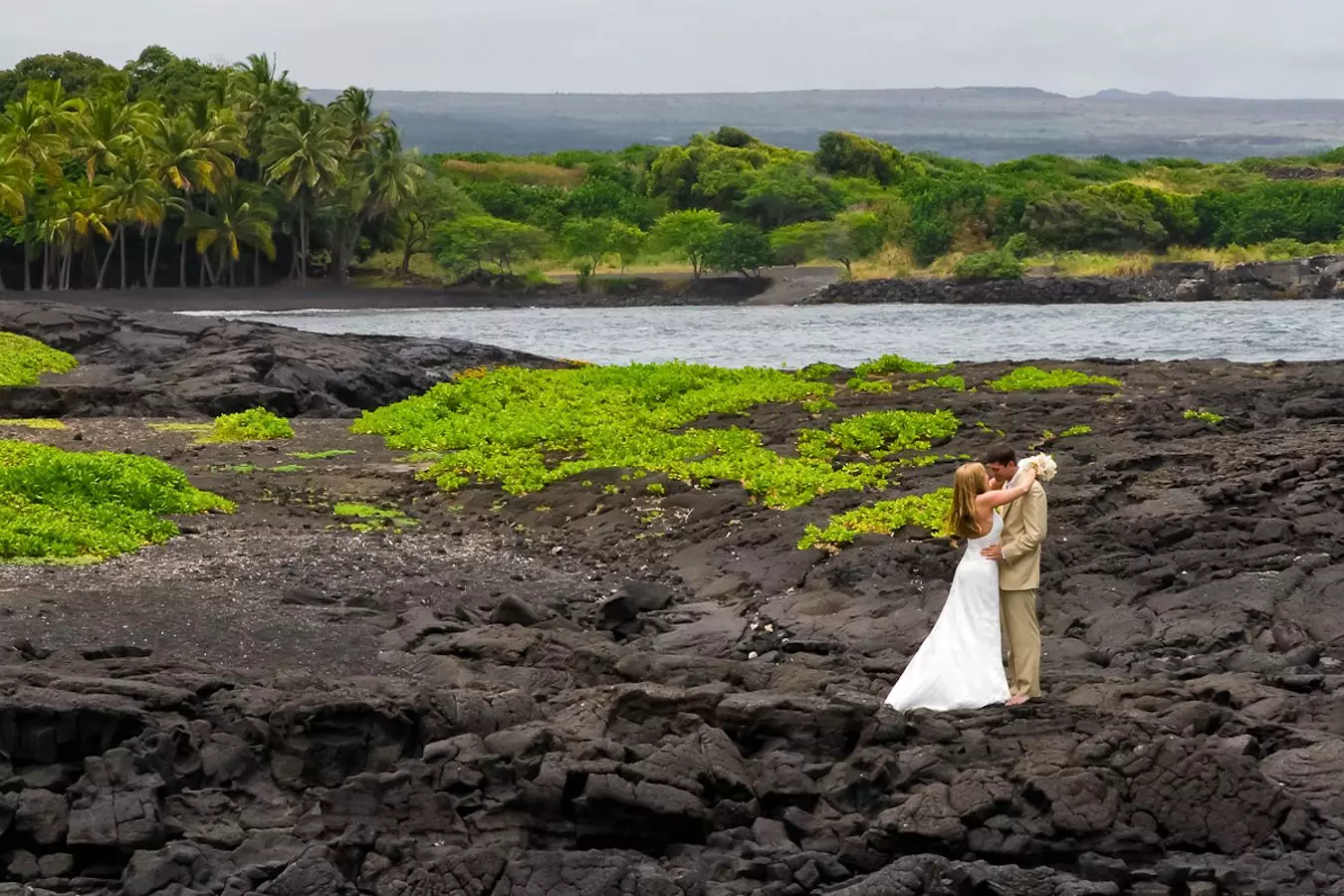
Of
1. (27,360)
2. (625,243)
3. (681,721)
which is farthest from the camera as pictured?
(625,243)

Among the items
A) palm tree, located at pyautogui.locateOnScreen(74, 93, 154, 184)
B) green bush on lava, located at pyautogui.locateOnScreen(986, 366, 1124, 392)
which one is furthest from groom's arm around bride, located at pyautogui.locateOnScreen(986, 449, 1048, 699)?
palm tree, located at pyautogui.locateOnScreen(74, 93, 154, 184)

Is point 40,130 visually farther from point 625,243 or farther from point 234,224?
point 625,243

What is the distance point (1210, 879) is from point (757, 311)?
3012 inches

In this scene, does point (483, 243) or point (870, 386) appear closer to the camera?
point (870, 386)

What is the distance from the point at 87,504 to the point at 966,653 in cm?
1028

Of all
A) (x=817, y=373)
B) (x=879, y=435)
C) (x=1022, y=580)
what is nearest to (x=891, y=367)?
(x=817, y=373)

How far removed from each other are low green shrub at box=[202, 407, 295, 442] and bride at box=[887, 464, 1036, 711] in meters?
17.2

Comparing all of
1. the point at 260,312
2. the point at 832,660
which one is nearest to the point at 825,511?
the point at 832,660

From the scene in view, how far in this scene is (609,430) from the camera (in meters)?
24.7

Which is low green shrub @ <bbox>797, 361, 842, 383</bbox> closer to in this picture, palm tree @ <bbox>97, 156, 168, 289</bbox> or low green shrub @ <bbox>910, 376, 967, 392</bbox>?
low green shrub @ <bbox>910, 376, 967, 392</bbox>

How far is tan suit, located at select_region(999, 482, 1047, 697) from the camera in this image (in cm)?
1066

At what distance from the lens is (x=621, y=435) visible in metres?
24.2

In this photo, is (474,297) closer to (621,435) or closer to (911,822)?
(621,435)

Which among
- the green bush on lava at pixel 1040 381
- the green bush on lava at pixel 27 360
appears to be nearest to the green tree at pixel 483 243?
the green bush on lava at pixel 27 360
